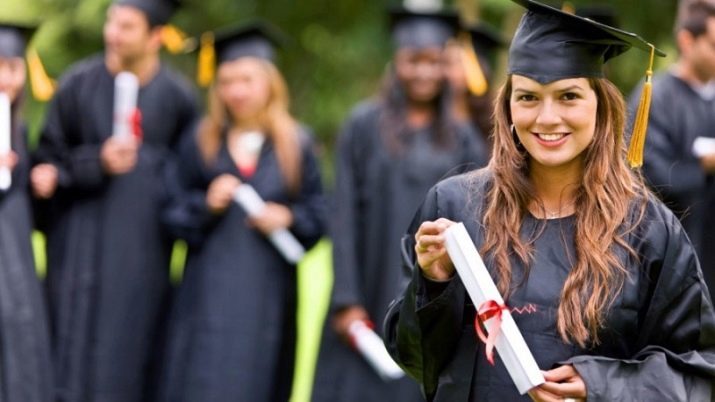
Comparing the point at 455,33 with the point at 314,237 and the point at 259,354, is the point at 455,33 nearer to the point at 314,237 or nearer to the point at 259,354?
the point at 314,237

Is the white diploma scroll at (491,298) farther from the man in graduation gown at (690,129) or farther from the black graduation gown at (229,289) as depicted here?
the black graduation gown at (229,289)

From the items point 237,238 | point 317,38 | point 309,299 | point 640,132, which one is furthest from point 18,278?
point 317,38

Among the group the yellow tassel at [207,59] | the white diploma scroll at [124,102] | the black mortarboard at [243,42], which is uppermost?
the black mortarboard at [243,42]

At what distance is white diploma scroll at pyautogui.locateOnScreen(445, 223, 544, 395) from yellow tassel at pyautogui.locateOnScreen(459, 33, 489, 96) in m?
4.69

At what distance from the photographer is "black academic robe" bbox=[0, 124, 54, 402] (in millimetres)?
6820

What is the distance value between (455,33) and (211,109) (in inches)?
52.6

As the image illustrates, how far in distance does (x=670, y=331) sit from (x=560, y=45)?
0.81 m

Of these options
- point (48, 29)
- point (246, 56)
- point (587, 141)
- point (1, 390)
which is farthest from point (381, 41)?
point (587, 141)

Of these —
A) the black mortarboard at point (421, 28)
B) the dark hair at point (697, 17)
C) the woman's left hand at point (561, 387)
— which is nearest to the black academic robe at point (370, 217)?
the black mortarboard at point (421, 28)

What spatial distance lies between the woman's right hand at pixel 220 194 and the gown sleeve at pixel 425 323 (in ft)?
11.4

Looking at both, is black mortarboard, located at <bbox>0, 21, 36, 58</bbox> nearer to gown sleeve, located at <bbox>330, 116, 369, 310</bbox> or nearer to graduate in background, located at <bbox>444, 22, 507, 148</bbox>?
gown sleeve, located at <bbox>330, 116, 369, 310</bbox>

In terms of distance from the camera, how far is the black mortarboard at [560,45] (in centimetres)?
403

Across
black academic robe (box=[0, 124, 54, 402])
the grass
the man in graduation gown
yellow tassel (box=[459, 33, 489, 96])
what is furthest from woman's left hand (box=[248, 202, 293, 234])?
the grass

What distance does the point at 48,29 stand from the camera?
55.2ft
